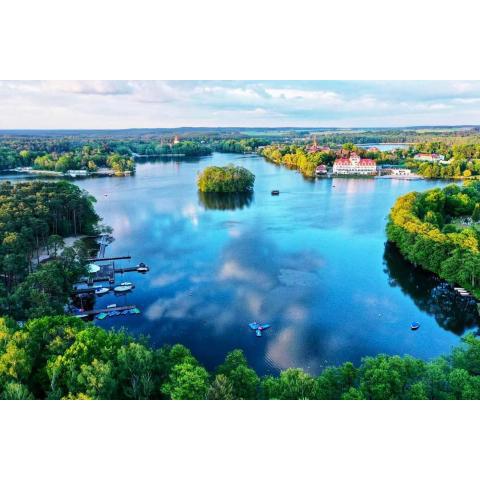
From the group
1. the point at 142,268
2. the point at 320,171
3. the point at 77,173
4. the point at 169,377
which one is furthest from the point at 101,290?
the point at 320,171

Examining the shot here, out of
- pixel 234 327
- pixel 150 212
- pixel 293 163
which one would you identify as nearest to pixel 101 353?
pixel 234 327

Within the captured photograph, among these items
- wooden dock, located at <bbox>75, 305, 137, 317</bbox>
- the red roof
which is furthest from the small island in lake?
wooden dock, located at <bbox>75, 305, 137, 317</bbox>

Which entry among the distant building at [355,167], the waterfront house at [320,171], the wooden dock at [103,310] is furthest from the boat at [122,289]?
the distant building at [355,167]

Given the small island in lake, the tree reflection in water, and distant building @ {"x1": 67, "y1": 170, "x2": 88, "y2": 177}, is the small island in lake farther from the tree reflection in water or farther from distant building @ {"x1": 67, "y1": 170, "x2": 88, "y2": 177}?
the tree reflection in water

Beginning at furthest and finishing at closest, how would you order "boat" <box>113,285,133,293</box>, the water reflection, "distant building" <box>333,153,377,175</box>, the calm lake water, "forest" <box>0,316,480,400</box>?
"distant building" <box>333,153,377,175</box> < the water reflection < "boat" <box>113,285,133,293</box> < the calm lake water < "forest" <box>0,316,480,400</box>

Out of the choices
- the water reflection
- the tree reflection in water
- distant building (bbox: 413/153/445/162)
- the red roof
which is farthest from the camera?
distant building (bbox: 413/153/445/162)

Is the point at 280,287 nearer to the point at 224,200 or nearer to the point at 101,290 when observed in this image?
the point at 101,290
